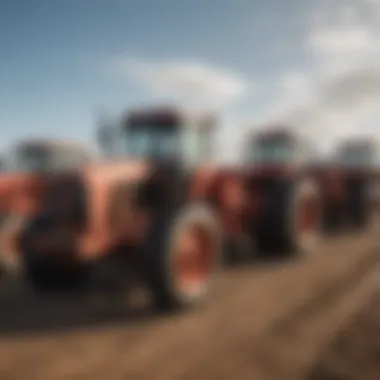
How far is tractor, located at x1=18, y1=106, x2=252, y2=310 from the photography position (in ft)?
18.2

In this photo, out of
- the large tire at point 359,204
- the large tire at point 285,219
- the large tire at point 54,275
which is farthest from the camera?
the large tire at point 359,204

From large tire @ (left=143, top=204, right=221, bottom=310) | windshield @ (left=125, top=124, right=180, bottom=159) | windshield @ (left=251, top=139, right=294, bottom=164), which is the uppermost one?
windshield @ (left=125, top=124, right=180, bottom=159)

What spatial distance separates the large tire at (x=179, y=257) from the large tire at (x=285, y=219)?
7.26ft

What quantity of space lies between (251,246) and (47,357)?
546cm

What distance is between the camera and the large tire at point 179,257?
17.7ft

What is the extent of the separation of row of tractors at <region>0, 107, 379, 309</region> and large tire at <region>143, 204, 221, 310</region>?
0.01 meters

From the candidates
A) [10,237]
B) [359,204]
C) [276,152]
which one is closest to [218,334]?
[10,237]

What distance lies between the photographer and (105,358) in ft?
14.5

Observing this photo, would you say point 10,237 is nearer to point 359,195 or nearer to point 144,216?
point 144,216

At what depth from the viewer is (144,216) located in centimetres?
638

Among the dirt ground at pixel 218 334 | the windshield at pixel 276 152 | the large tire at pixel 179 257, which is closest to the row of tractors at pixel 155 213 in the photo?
the large tire at pixel 179 257

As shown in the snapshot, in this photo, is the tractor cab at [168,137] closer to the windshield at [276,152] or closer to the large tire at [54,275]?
the large tire at [54,275]

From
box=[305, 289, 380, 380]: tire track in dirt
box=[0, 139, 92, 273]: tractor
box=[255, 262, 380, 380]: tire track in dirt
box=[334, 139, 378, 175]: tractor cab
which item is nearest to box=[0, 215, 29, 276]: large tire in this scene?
box=[0, 139, 92, 273]: tractor

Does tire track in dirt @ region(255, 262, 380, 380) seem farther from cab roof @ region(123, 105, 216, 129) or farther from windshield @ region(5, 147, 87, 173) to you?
windshield @ region(5, 147, 87, 173)
